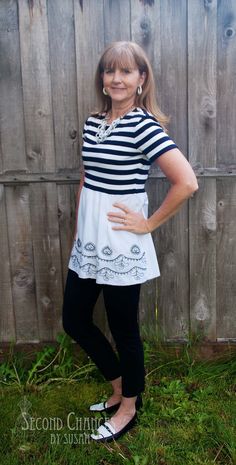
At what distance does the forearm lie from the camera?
2.19 m

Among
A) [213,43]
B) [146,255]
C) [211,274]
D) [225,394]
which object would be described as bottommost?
[225,394]

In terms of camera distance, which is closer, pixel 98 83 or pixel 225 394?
pixel 98 83

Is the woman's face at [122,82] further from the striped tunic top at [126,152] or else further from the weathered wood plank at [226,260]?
the weathered wood plank at [226,260]

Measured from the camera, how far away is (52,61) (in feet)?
9.09

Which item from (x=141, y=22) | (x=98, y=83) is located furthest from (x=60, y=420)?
(x=141, y=22)

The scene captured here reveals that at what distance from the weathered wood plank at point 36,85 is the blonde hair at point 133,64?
18.5 inches

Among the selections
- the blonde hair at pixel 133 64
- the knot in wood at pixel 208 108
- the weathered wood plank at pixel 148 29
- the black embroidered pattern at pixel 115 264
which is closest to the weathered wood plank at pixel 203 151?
the knot in wood at pixel 208 108

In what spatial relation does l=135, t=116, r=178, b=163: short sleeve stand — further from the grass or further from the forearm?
the grass

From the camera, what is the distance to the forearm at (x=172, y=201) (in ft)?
7.18

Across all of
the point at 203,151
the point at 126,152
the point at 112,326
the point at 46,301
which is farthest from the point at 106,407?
the point at 203,151

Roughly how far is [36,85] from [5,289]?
120 centimetres

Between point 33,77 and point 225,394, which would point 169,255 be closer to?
point 225,394

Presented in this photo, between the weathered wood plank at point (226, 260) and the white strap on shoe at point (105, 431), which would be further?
the weathered wood plank at point (226, 260)

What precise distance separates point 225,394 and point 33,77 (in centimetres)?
203
